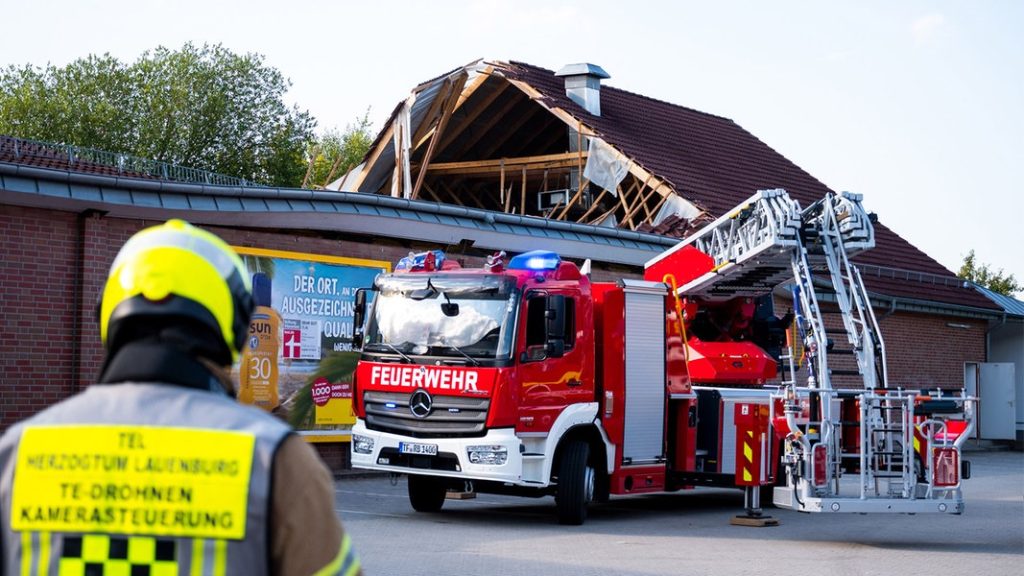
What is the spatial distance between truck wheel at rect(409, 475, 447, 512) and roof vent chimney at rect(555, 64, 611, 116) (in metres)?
17.0

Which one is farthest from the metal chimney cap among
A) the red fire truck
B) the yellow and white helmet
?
the yellow and white helmet

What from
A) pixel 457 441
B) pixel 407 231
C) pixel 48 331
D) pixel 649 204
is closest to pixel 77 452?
pixel 457 441

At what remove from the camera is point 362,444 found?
1376 centimetres

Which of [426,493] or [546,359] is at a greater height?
[546,359]

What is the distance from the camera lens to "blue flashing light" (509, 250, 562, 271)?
1375cm

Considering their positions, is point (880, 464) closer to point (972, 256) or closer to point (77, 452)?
point (77, 452)

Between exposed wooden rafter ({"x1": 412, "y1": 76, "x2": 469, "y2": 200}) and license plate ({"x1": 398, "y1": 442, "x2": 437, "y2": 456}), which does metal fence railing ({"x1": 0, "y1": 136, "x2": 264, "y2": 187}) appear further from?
license plate ({"x1": 398, "y1": 442, "x2": 437, "y2": 456})

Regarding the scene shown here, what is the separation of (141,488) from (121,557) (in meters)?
0.13

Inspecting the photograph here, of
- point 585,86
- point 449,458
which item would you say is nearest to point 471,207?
point 585,86

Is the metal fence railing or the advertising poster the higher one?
the metal fence railing

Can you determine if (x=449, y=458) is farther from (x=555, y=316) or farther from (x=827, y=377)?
(x=827, y=377)

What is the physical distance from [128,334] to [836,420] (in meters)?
11.5

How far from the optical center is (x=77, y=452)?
93.4 inches

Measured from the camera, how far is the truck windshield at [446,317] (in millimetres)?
13273
